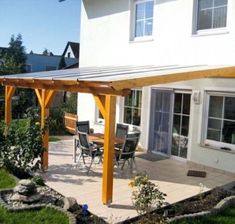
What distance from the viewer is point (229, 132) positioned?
13.5m

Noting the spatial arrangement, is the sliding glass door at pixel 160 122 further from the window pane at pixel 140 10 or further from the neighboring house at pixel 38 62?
the neighboring house at pixel 38 62

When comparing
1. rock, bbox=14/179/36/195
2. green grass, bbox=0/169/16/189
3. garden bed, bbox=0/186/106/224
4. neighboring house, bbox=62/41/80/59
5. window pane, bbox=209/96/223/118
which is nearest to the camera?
garden bed, bbox=0/186/106/224

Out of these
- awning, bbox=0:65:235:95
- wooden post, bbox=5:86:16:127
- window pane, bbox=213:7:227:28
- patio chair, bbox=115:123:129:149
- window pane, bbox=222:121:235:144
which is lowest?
patio chair, bbox=115:123:129:149

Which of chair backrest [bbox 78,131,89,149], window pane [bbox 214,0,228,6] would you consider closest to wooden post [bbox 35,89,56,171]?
chair backrest [bbox 78,131,89,149]

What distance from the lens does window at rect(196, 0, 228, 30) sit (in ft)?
43.8

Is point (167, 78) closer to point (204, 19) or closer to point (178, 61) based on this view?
point (178, 61)

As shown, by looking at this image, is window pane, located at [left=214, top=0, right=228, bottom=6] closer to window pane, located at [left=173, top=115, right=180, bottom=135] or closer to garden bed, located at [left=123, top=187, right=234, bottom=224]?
window pane, located at [left=173, top=115, right=180, bottom=135]

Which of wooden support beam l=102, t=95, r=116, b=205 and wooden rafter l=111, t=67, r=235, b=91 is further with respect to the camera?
wooden support beam l=102, t=95, r=116, b=205

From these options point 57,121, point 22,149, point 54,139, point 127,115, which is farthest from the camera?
point 57,121

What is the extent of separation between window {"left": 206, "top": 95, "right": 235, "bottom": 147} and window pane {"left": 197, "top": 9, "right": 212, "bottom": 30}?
2915mm

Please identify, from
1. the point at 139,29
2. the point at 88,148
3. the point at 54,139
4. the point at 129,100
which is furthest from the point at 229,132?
the point at 54,139

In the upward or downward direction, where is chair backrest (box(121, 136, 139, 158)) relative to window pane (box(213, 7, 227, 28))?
downward

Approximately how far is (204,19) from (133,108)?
5.95 m

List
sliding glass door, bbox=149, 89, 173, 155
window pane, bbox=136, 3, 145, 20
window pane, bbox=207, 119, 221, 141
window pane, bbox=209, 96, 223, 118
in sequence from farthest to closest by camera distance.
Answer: window pane, bbox=136, 3, 145, 20 < sliding glass door, bbox=149, 89, 173, 155 < window pane, bbox=207, 119, 221, 141 < window pane, bbox=209, 96, 223, 118
